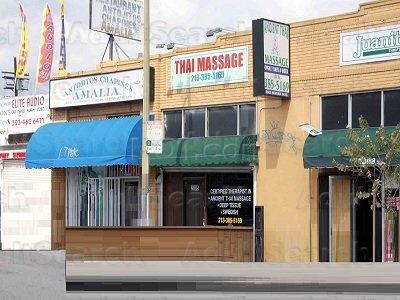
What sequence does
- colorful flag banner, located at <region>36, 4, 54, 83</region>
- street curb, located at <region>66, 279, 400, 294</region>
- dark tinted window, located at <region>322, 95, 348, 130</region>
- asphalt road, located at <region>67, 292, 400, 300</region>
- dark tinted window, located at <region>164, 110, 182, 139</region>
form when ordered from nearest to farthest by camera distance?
1. asphalt road, located at <region>67, 292, 400, 300</region>
2. street curb, located at <region>66, 279, 400, 294</region>
3. dark tinted window, located at <region>322, 95, 348, 130</region>
4. dark tinted window, located at <region>164, 110, 182, 139</region>
5. colorful flag banner, located at <region>36, 4, 54, 83</region>

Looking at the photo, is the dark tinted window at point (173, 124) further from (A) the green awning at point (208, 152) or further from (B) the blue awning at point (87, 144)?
(B) the blue awning at point (87, 144)

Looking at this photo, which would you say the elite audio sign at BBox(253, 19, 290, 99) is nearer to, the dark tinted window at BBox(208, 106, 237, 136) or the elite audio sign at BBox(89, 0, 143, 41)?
the dark tinted window at BBox(208, 106, 237, 136)

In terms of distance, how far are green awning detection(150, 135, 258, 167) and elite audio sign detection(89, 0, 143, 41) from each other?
5173 millimetres

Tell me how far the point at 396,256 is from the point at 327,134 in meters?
3.24

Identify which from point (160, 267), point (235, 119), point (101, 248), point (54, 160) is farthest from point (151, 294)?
point (54, 160)

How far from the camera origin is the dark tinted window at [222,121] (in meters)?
21.2

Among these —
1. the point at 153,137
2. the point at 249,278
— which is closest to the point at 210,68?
the point at 153,137

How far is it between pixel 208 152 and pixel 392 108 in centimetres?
527

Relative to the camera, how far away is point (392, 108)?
1773cm

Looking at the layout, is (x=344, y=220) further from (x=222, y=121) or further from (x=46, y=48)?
(x=46, y=48)

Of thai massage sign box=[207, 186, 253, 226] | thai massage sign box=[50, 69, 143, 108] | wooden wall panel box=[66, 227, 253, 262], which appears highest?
thai massage sign box=[50, 69, 143, 108]

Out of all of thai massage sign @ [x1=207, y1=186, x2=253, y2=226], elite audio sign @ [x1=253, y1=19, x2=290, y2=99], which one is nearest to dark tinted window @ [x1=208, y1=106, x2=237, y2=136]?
thai massage sign @ [x1=207, y1=186, x2=253, y2=226]

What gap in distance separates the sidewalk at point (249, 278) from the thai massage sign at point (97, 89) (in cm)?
1706

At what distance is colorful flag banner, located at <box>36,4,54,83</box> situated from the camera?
3028 cm
